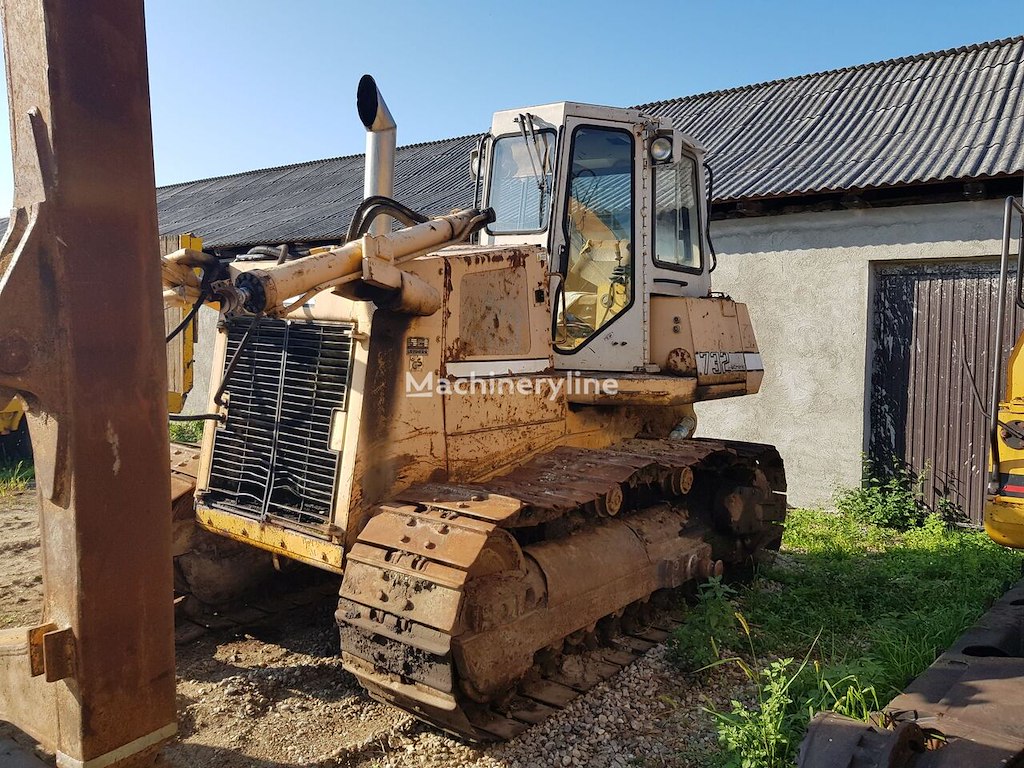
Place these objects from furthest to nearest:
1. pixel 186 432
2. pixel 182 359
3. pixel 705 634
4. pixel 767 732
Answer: pixel 186 432
pixel 182 359
pixel 705 634
pixel 767 732

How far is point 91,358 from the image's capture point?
6.94ft

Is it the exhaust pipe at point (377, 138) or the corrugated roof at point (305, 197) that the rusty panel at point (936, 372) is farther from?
the corrugated roof at point (305, 197)

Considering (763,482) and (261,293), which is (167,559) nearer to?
(261,293)

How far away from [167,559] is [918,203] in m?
7.97

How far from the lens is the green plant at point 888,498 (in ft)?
26.2

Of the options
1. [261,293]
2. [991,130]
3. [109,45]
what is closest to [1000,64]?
[991,130]

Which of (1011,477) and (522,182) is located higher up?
(522,182)

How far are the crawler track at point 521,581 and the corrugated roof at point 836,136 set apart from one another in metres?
4.83

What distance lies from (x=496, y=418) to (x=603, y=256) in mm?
1473

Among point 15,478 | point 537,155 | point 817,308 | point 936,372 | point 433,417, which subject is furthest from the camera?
point 15,478

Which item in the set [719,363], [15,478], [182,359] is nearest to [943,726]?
[719,363]

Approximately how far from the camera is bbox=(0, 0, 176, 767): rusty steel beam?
6.66ft

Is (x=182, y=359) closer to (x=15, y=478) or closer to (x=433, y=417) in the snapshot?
(x=15, y=478)

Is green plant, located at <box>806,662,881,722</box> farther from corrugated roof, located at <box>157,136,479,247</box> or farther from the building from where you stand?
corrugated roof, located at <box>157,136,479,247</box>
